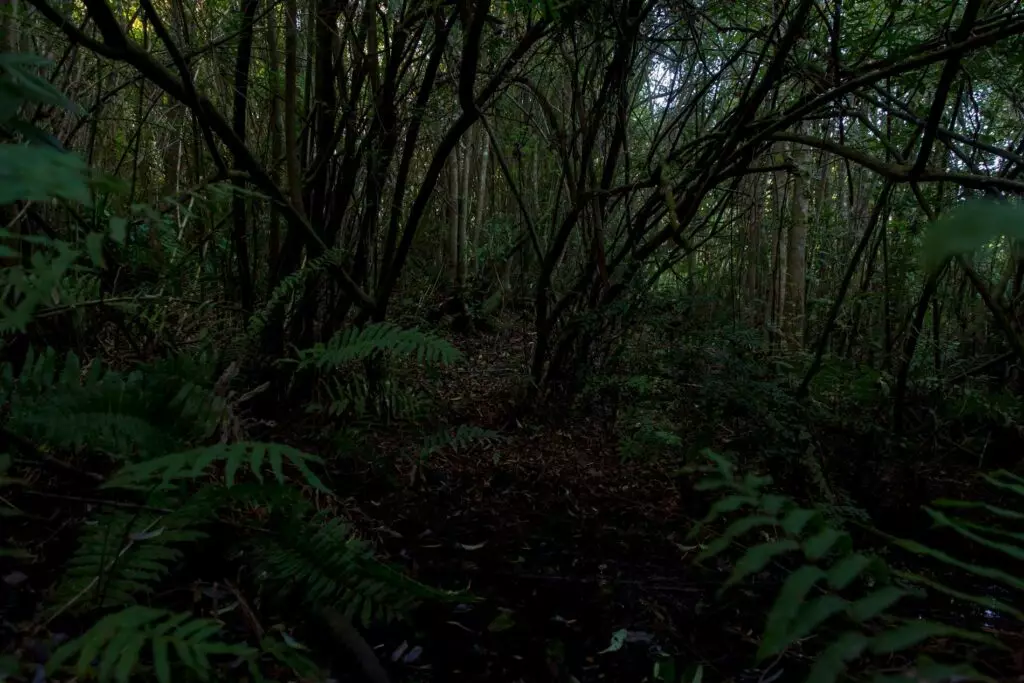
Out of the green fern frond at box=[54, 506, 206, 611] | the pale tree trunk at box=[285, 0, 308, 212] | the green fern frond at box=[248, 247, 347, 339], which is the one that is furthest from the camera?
the pale tree trunk at box=[285, 0, 308, 212]

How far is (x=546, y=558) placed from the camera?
1889mm

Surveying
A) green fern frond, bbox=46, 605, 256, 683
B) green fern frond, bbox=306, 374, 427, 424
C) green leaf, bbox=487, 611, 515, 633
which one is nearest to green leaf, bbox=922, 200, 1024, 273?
green fern frond, bbox=46, 605, 256, 683

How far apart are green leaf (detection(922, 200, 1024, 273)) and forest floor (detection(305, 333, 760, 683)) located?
1.19 m

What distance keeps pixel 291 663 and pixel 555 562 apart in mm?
933

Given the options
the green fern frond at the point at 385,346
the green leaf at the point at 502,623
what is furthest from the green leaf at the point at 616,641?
the green fern frond at the point at 385,346

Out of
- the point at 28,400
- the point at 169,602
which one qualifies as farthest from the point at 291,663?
the point at 28,400

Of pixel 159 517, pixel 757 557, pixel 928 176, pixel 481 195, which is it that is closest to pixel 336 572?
pixel 159 517

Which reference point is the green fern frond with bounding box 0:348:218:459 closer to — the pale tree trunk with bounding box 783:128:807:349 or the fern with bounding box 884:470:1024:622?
the fern with bounding box 884:470:1024:622

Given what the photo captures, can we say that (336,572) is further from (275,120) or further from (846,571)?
(275,120)

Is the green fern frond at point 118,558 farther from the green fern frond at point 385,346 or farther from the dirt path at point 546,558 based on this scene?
the green fern frond at point 385,346

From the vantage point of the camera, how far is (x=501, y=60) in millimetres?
2996

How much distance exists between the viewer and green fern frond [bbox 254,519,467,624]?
1290 millimetres

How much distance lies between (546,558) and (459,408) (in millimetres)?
1317

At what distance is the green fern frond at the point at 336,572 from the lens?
1.29m
